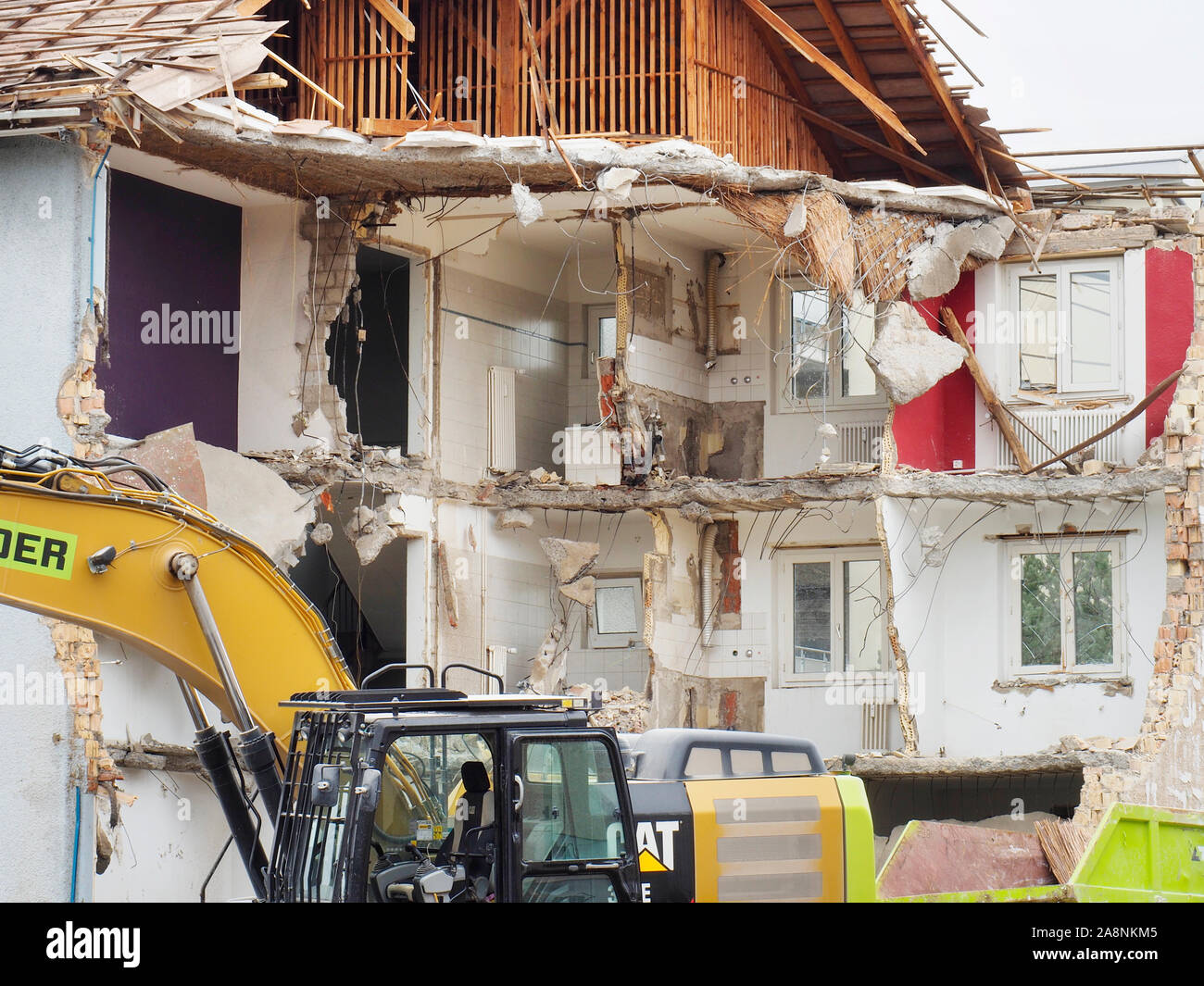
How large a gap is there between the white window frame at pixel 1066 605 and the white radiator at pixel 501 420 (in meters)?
5.91

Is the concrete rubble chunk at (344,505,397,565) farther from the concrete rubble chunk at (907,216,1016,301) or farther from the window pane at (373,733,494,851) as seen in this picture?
the window pane at (373,733,494,851)

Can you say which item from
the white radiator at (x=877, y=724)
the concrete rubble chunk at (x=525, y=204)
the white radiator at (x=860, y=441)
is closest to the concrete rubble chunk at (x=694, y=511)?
the white radiator at (x=860, y=441)

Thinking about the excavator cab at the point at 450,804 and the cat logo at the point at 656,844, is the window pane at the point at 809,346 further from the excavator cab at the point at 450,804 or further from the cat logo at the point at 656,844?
the excavator cab at the point at 450,804

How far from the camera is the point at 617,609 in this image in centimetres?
2095

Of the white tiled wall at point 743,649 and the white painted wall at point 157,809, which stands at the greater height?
the white tiled wall at point 743,649

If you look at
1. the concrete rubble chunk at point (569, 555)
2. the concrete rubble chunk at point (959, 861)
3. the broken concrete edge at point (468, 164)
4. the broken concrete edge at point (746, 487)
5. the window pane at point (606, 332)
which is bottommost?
the concrete rubble chunk at point (959, 861)

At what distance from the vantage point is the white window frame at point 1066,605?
18641 mm

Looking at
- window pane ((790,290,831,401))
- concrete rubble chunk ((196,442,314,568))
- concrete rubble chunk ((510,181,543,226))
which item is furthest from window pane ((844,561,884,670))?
concrete rubble chunk ((196,442,314,568))

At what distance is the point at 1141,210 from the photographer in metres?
19.2

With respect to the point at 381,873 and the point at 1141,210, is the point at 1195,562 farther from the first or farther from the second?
the point at 381,873

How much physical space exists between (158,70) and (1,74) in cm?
135

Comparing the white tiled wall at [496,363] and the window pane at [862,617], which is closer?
the window pane at [862,617]

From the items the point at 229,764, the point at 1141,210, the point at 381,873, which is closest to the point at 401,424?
the point at 1141,210

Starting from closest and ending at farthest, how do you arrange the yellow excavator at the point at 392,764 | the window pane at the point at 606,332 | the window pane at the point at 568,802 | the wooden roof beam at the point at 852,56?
the yellow excavator at the point at 392,764, the window pane at the point at 568,802, the wooden roof beam at the point at 852,56, the window pane at the point at 606,332
